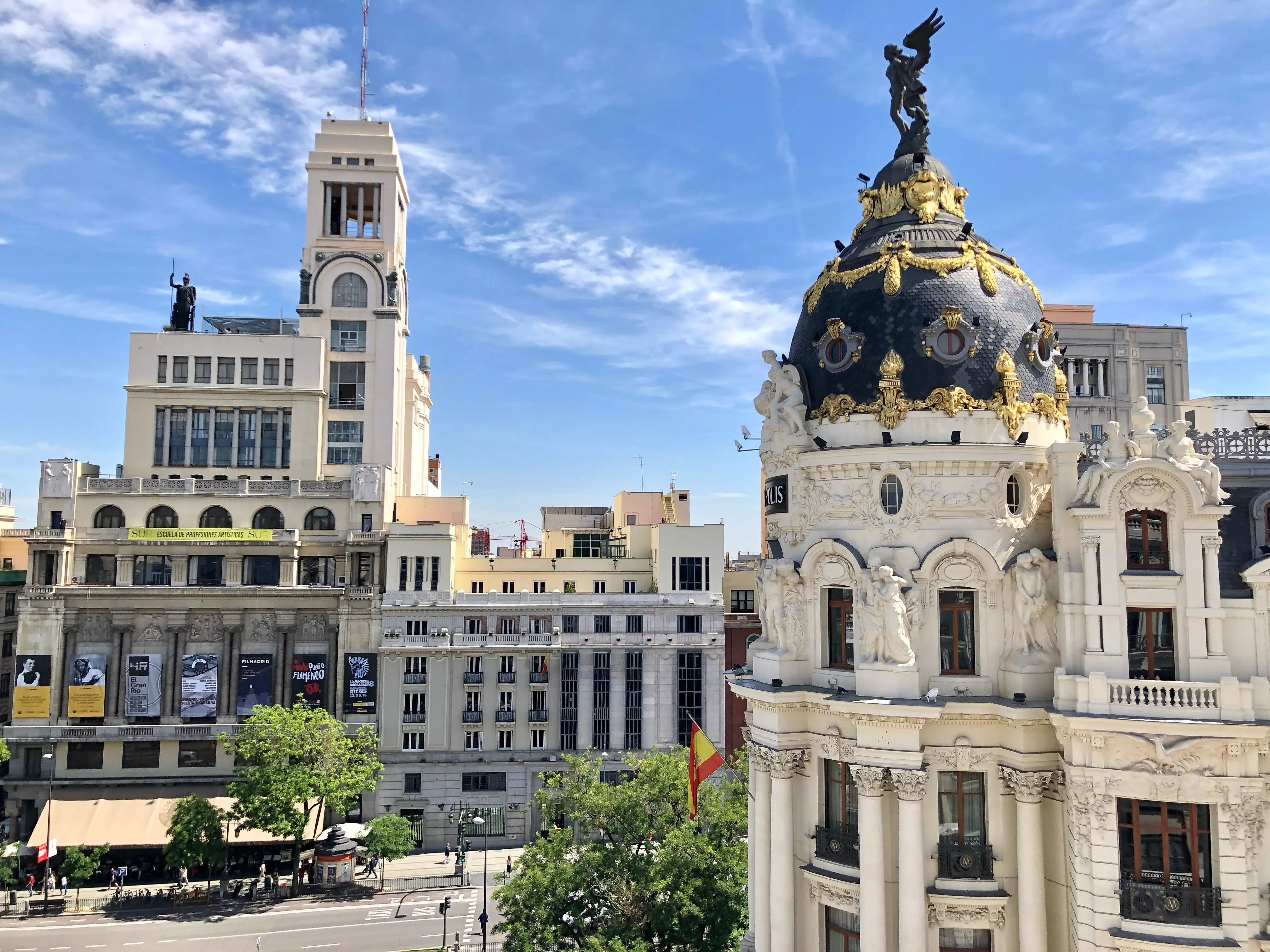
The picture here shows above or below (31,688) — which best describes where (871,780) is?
above

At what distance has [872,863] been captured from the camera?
111 ft

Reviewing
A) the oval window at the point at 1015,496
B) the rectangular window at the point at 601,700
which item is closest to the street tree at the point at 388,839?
the rectangular window at the point at 601,700

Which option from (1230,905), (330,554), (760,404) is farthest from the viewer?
(330,554)

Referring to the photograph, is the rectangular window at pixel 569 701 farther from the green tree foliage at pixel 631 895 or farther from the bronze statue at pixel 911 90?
the bronze statue at pixel 911 90

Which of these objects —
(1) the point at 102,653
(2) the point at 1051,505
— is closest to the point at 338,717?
(1) the point at 102,653

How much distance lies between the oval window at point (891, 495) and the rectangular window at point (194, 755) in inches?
2915

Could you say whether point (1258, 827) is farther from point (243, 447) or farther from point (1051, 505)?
point (243, 447)

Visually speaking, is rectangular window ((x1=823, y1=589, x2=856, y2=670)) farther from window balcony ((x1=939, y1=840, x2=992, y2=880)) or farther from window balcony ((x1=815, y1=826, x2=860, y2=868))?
window balcony ((x1=939, y1=840, x2=992, y2=880))

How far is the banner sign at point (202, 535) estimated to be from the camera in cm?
9006

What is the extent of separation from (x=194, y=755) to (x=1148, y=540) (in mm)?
83219

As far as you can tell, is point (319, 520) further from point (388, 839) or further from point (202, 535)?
point (388, 839)

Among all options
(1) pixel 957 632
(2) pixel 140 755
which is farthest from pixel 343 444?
(1) pixel 957 632

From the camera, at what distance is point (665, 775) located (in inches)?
2090

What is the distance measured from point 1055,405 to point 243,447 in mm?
82619
